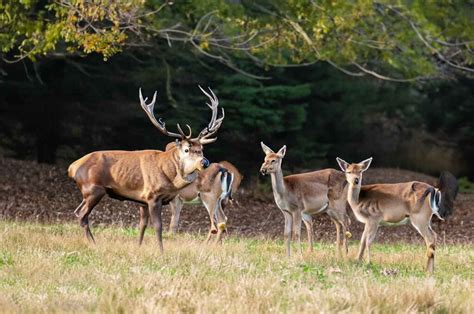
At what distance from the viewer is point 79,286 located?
30.1ft

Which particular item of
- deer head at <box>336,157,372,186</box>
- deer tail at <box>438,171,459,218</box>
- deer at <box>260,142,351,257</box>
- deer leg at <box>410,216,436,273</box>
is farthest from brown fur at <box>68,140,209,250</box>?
deer tail at <box>438,171,459,218</box>

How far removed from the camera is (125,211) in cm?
1998

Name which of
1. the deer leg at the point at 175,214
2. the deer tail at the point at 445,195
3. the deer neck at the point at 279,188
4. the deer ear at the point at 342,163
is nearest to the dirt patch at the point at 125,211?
the deer tail at the point at 445,195

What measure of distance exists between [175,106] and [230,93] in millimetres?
2487

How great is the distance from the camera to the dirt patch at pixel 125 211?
18.8 metres

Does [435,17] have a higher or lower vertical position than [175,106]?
higher

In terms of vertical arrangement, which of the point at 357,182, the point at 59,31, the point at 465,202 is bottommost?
the point at 465,202

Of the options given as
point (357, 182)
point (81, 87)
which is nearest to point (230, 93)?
point (81, 87)

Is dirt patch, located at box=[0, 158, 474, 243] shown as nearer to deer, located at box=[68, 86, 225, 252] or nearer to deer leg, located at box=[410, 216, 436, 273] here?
deer, located at box=[68, 86, 225, 252]

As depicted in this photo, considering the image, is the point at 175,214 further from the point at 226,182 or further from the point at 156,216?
the point at 156,216

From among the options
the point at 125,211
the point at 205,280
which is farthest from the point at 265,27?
the point at 205,280

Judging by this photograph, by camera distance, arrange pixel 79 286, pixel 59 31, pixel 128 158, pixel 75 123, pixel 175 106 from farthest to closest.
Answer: pixel 75 123, pixel 175 106, pixel 59 31, pixel 128 158, pixel 79 286

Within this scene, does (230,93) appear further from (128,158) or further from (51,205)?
(128,158)

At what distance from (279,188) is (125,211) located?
7010mm
